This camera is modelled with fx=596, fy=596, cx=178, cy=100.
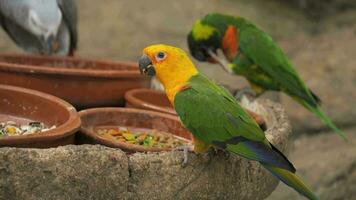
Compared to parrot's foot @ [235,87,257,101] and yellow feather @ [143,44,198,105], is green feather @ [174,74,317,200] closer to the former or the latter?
yellow feather @ [143,44,198,105]

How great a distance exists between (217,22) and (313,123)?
84.2 inches

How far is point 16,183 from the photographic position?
1640 mm

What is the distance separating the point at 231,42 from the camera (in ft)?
12.2

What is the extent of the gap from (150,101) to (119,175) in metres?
1.11

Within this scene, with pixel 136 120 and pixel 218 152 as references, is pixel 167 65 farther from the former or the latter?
pixel 136 120

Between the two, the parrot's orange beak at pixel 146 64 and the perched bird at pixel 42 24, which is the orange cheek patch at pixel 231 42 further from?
the parrot's orange beak at pixel 146 64

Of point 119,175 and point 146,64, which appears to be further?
point 146,64

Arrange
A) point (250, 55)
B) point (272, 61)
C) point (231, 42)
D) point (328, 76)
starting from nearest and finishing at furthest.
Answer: point (272, 61) → point (250, 55) → point (231, 42) → point (328, 76)

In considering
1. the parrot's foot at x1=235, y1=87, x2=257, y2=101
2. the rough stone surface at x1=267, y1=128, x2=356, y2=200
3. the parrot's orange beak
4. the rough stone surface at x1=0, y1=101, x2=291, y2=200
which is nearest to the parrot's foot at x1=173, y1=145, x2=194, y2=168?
the rough stone surface at x1=0, y1=101, x2=291, y2=200

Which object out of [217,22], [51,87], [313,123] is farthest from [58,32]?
[313,123]

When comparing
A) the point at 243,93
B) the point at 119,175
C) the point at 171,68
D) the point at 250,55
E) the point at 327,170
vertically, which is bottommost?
the point at 327,170

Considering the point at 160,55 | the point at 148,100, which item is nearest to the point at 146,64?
the point at 160,55

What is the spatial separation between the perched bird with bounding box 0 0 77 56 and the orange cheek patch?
1002mm

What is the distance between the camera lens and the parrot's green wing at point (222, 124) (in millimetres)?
1881
